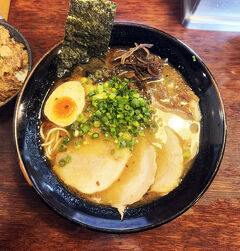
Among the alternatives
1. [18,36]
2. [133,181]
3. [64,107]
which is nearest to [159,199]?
[133,181]

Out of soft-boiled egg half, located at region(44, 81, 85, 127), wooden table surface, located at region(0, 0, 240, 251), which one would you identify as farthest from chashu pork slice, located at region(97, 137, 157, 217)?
soft-boiled egg half, located at region(44, 81, 85, 127)

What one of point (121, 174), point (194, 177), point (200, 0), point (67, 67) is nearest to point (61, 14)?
point (67, 67)

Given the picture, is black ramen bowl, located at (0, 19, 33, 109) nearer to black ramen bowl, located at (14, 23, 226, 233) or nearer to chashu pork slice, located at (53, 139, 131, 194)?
black ramen bowl, located at (14, 23, 226, 233)

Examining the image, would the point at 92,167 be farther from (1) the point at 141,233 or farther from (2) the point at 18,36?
(2) the point at 18,36

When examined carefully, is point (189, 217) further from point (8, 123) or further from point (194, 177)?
point (8, 123)

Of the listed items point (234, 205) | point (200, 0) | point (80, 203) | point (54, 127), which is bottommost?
point (80, 203)

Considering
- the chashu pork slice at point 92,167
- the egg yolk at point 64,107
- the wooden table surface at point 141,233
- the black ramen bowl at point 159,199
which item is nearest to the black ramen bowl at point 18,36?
the wooden table surface at point 141,233
